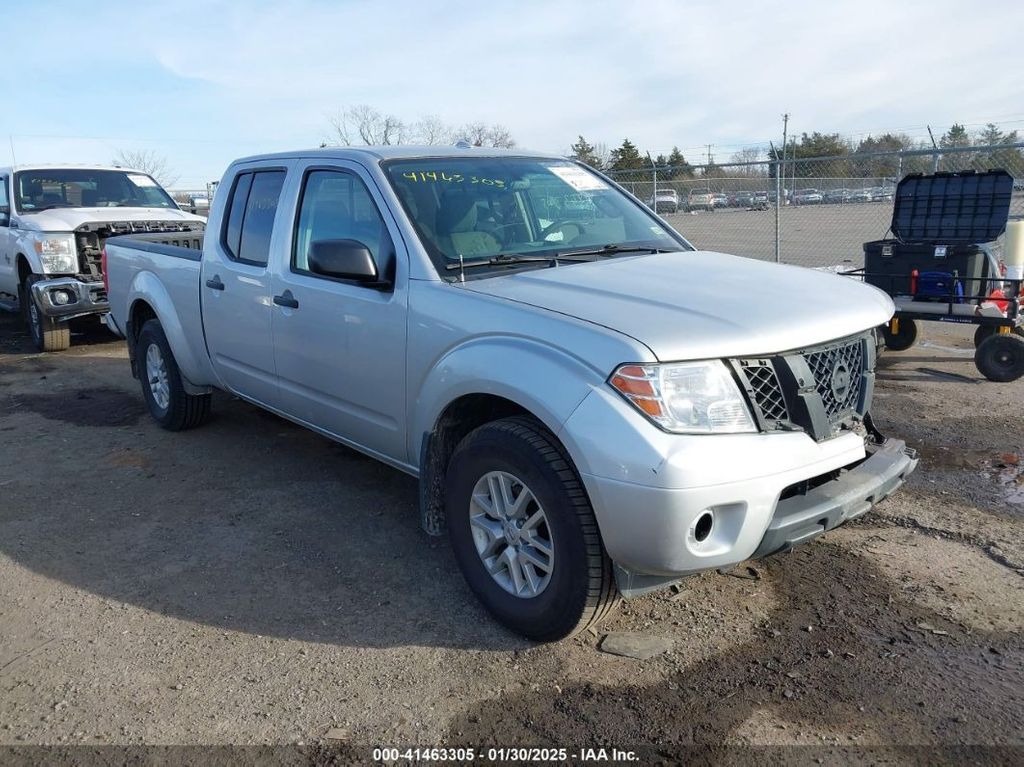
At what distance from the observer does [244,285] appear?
4906 mm

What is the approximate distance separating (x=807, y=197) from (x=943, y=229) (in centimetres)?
972

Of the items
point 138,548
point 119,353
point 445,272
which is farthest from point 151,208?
point 445,272

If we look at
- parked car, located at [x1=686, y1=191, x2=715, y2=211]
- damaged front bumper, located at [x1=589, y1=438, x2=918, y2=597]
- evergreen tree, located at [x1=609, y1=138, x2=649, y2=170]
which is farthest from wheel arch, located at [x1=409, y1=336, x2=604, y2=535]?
evergreen tree, located at [x1=609, y1=138, x2=649, y2=170]

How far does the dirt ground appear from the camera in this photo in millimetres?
2895

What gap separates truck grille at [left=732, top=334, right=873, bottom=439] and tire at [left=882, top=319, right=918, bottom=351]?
551 centimetres

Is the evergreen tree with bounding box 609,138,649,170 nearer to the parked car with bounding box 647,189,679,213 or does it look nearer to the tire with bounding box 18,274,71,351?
the parked car with bounding box 647,189,679,213

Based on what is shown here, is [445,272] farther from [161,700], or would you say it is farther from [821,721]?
[821,721]

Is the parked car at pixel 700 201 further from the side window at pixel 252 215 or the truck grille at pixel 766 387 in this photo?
the truck grille at pixel 766 387

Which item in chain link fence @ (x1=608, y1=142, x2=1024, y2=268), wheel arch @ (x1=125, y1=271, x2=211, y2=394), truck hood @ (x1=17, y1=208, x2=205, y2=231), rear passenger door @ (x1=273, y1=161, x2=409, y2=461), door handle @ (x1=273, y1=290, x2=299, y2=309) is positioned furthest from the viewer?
chain link fence @ (x1=608, y1=142, x2=1024, y2=268)

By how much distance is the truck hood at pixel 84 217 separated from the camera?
943 cm

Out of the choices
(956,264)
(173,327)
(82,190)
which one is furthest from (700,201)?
(173,327)

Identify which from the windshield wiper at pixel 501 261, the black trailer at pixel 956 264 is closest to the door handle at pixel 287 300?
the windshield wiper at pixel 501 261

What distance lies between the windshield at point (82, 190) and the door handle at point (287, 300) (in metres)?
7.17

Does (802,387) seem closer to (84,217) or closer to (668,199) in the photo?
(84,217)
